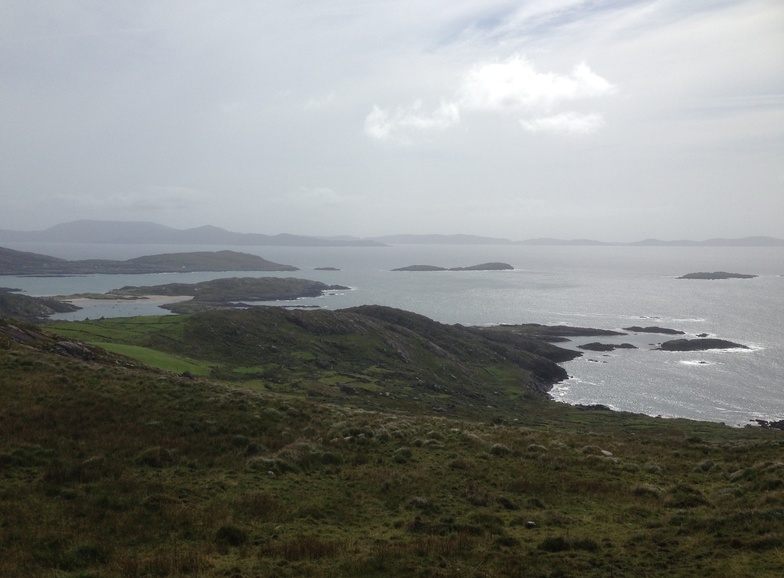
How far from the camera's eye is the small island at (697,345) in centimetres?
11294

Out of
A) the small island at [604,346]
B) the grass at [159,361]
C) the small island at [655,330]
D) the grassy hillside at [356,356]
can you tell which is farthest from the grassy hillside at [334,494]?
the small island at [655,330]

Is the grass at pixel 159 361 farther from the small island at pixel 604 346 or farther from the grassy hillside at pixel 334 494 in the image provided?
the small island at pixel 604 346

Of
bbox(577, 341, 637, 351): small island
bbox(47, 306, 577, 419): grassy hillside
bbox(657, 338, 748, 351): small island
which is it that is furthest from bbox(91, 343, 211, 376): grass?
bbox(657, 338, 748, 351): small island

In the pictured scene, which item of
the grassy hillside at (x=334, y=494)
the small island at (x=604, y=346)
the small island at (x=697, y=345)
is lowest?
the small island at (x=604, y=346)

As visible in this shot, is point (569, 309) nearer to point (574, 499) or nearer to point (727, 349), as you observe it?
point (727, 349)

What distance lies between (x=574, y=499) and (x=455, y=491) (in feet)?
12.5

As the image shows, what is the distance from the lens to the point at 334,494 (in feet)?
53.6

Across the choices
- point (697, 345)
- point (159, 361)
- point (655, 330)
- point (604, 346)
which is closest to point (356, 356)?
point (159, 361)

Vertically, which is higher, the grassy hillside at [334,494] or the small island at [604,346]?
the grassy hillside at [334,494]

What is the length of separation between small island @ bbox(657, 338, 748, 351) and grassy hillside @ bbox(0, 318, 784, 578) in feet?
328

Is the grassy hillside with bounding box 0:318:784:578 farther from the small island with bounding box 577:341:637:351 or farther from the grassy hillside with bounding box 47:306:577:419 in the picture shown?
the small island with bounding box 577:341:637:351

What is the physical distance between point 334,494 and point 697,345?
393ft

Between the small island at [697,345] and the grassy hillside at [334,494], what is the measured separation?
10008cm

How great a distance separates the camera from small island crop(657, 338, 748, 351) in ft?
371
